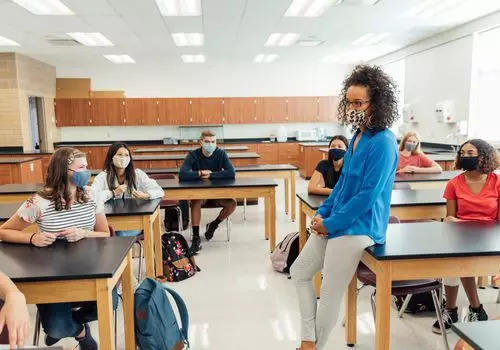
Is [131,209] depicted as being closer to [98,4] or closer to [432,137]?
[98,4]

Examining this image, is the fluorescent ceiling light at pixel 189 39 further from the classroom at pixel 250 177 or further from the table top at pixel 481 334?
the table top at pixel 481 334

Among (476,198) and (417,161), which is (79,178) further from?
(417,161)

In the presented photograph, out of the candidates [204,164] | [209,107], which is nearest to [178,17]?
[204,164]

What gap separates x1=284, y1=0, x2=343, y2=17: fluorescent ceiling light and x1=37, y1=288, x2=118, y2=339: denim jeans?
462cm

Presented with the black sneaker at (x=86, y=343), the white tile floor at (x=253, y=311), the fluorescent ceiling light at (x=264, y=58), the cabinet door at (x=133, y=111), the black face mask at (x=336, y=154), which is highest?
the fluorescent ceiling light at (x=264, y=58)

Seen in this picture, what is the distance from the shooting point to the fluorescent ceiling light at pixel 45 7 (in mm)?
4977

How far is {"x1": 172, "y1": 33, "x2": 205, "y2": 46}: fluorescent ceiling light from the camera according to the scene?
23.0 ft

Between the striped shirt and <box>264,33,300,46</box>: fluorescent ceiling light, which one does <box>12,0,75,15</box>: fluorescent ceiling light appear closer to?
<box>264,33,300,46</box>: fluorescent ceiling light

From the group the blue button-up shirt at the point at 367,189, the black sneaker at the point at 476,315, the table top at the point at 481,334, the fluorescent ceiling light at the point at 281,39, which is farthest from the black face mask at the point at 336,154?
the fluorescent ceiling light at the point at 281,39

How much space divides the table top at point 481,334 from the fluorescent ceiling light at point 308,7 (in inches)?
188

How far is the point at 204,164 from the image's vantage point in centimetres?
463

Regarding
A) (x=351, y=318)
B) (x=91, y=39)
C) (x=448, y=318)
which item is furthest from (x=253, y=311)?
(x=91, y=39)

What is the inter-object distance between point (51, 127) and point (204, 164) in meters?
6.70

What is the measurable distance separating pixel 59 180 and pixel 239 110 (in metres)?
8.34
